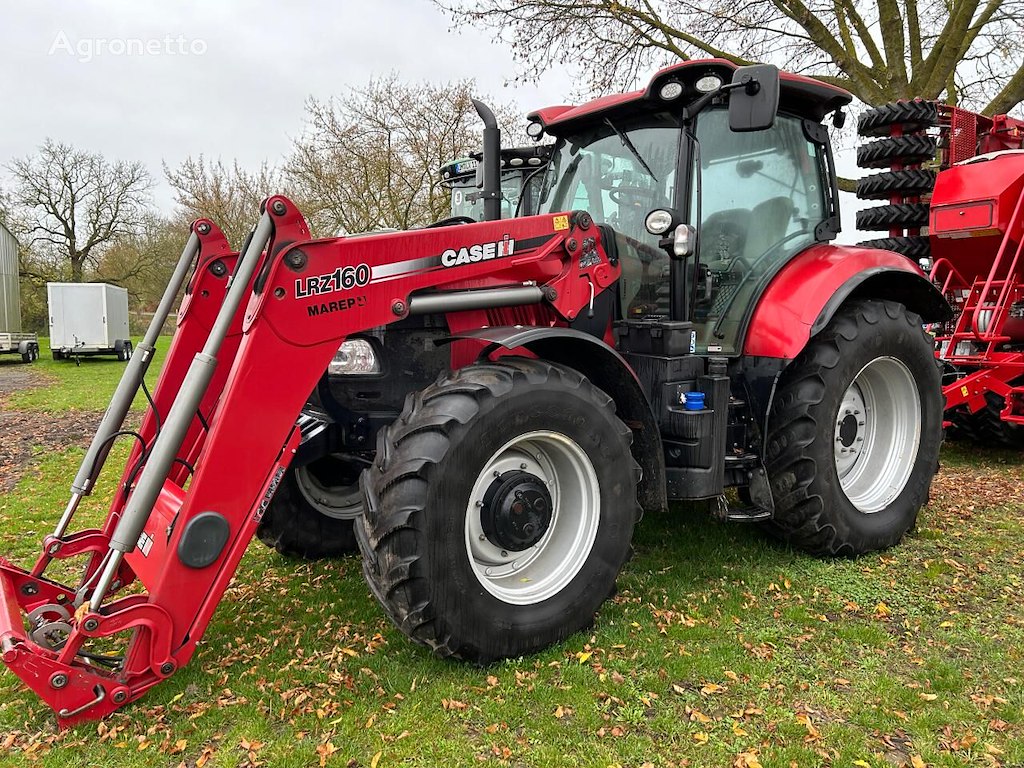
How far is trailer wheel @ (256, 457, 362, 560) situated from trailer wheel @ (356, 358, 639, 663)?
139 centimetres

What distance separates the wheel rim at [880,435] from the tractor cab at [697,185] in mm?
981

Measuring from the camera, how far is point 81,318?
73.8 feet

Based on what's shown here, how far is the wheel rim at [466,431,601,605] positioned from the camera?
3.19 m

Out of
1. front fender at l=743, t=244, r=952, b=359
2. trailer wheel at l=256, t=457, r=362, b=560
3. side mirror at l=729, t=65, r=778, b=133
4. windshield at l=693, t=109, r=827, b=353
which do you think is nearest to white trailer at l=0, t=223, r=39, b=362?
trailer wheel at l=256, t=457, r=362, b=560

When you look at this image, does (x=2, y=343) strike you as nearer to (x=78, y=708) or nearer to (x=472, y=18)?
(x=472, y=18)

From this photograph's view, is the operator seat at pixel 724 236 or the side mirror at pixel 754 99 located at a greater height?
the side mirror at pixel 754 99

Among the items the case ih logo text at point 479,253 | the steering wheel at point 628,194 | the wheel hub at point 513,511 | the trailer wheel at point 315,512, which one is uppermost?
the steering wheel at point 628,194

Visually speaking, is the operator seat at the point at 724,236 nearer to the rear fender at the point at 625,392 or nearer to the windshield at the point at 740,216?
the windshield at the point at 740,216

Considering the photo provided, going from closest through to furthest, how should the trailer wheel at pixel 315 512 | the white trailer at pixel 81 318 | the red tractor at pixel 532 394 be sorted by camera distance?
the red tractor at pixel 532 394 → the trailer wheel at pixel 315 512 → the white trailer at pixel 81 318

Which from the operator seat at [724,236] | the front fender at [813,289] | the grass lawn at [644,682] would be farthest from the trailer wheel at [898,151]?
the grass lawn at [644,682]

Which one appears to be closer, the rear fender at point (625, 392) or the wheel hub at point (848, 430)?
the rear fender at point (625, 392)

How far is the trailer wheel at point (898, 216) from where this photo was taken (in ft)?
23.7

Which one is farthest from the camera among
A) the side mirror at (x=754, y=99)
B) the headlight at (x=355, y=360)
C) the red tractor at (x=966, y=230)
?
the red tractor at (x=966, y=230)

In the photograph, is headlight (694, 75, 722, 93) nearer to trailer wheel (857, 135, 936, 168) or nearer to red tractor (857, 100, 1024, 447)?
red tractor (857, 100, 1024, 447)
